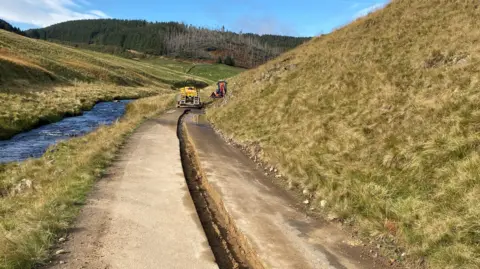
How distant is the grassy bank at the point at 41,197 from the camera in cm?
572

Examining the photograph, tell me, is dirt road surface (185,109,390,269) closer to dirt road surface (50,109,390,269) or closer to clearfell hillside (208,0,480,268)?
dirt road surface (50,109,390,269)

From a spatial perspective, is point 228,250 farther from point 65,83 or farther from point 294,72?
point 65,83

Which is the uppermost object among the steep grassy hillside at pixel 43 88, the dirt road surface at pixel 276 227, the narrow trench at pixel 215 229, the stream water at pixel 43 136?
the steep grassy hillside at pixel 43 88

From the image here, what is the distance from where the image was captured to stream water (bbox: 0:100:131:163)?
17.4 metres

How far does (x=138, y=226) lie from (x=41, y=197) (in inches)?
136

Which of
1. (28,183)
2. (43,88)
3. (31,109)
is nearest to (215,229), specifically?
(28,183)

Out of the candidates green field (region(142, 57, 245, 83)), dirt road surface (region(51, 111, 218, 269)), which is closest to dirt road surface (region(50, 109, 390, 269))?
dirt road surface (region(51, 111, 218, 269))

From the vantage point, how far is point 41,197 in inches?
346

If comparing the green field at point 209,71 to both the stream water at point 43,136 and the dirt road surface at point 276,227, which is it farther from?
the dirt road surface at point 276,227

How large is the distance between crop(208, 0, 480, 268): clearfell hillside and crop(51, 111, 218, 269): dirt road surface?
12.6 feet

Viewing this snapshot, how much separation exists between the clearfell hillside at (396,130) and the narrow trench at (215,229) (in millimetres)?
2912

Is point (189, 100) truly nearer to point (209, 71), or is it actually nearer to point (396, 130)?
point (396, 130)

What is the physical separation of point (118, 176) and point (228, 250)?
5.13 meters

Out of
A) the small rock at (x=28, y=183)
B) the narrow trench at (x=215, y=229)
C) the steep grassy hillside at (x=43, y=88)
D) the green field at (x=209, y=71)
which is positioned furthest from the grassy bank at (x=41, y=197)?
the green field at (x=209, y=71)
